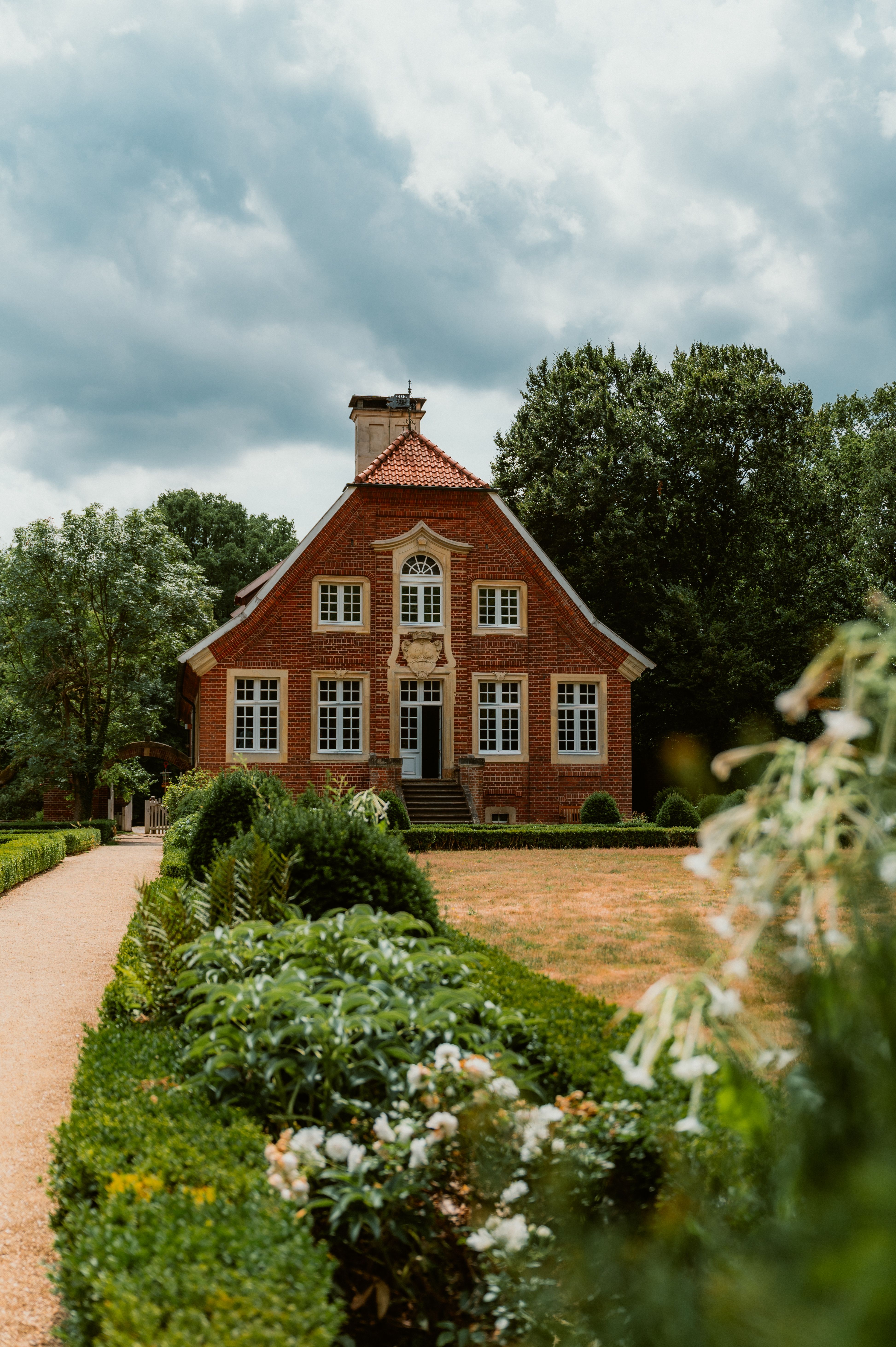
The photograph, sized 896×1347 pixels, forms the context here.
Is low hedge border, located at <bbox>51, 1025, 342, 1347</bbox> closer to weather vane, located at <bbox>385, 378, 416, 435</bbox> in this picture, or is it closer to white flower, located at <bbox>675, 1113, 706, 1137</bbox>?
white flower, located at <bbox>675, 1113, 706, 1137</bbox>

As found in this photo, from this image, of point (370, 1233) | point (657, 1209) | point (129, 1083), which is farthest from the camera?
point (129, 1083)

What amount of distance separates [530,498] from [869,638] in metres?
32.5

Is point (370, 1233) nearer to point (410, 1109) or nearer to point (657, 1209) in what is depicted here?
point (410, 1109)

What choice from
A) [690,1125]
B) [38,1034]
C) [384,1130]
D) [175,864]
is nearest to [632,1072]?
[690,1125]

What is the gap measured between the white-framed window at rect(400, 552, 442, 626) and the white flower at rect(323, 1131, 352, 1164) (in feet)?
81.0

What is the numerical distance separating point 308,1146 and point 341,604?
24609mm

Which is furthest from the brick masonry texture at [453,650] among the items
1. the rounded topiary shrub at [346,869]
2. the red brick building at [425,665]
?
the rounded topiary shrub at [346,869]

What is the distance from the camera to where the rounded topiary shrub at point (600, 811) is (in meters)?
25.3

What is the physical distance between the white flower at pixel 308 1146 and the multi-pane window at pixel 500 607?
25099 mm

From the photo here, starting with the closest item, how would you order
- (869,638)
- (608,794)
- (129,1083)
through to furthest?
(869,638) < (129,1083) < (608,794)

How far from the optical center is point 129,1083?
13.4 ft

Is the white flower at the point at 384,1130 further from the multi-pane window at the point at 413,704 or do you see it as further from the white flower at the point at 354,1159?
the multi-pane window at the point at 413,704

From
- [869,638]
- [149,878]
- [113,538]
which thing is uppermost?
[113,538]

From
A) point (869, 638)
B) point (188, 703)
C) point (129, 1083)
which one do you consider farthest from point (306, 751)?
point (869, 638)
